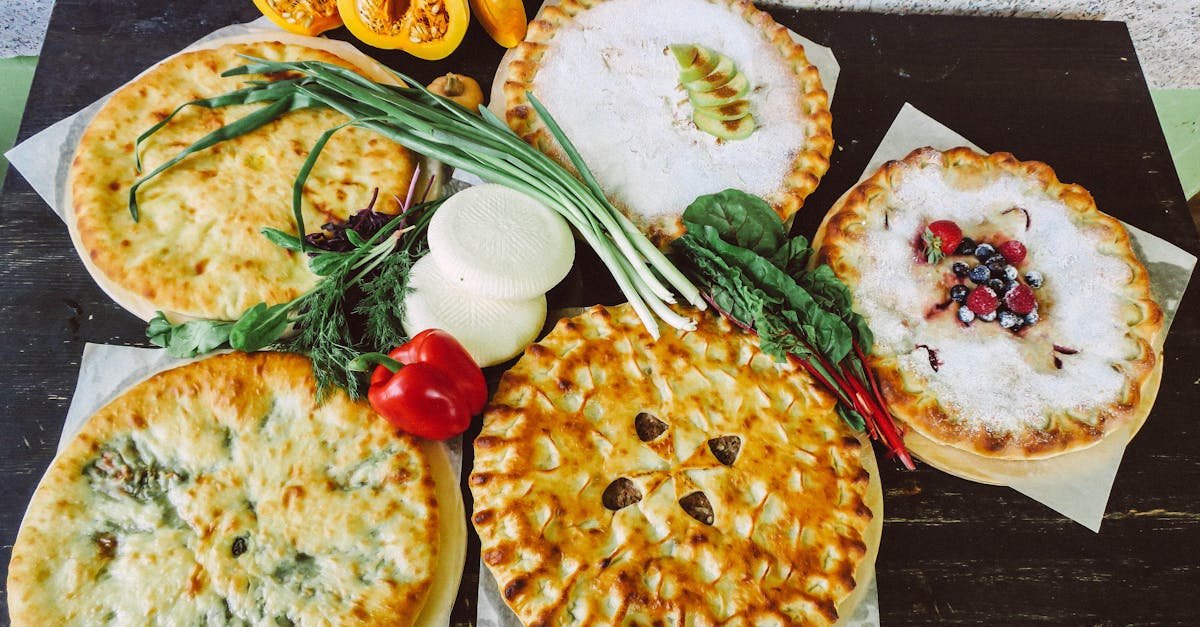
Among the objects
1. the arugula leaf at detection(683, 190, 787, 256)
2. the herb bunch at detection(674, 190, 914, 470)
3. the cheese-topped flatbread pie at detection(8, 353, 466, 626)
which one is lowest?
the cheese-topped flatbread pie at detection(8, 353, 466, 626)

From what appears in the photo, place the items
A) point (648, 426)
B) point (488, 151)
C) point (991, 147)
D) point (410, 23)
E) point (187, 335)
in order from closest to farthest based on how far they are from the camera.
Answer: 1. point (187, 335)
2. point (648, 426)
3. point (488, 151)
4. point (410, 23)
5. point (991, 147)

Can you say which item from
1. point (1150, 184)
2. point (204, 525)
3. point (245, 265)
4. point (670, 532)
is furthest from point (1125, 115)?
point (204, 525)

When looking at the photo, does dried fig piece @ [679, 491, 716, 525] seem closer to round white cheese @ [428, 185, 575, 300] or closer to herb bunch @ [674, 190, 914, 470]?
herb bunch @ [674, 190, 914, 470]

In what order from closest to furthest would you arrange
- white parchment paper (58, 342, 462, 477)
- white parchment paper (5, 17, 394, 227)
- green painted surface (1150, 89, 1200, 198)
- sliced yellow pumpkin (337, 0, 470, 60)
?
white parchment paper (58, 342, 462, 477) < white parchment paper (5, 17, 394, 227) < sliced yellow pumpkin (337, 0, 470, 60) < green painted surface (1150, 89, 1200, 198)

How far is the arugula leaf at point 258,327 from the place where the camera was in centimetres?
211

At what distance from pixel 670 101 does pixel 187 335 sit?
181 cm

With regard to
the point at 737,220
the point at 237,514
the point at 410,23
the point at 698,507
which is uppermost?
the point at 410,23

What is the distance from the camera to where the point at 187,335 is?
2191 mm

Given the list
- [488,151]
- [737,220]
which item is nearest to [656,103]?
[737,220]

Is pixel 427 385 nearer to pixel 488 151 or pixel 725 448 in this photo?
pixel 488 151

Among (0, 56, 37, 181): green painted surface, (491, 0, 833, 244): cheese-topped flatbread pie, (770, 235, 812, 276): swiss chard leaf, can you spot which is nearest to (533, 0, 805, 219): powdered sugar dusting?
(491, 0, 833, 244): cheese-topped flatbread pie

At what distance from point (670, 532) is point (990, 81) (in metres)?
2.43

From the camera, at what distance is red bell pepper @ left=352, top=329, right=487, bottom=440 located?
208cm

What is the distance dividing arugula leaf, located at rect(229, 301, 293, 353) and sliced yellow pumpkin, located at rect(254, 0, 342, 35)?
118 cm
